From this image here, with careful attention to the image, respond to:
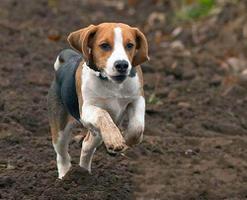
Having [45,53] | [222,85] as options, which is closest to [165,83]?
[222,85]

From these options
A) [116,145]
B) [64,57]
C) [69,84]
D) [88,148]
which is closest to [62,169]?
[88,148]

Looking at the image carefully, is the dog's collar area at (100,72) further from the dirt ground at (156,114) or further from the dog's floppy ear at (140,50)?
the dirt ground at (156,114)

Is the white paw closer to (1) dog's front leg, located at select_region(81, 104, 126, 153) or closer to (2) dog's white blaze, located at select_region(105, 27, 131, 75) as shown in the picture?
(1) dog's front leg, located at select_region(81, 104, 126, 153)

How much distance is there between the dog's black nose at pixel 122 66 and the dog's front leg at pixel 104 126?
1.32 feet

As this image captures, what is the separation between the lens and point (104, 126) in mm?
6105

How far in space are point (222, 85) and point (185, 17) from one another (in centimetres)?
435

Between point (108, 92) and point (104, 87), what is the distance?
5 cm

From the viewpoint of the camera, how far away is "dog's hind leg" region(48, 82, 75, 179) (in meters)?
6.91

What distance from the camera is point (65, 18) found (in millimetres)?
14031

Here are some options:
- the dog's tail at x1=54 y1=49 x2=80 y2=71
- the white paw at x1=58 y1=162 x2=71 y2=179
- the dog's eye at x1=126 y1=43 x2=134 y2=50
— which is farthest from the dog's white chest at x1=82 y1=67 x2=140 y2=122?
the white paw at x1=58 y1=162 x2=71 y2=179

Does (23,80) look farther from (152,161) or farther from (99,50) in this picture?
(99,50)

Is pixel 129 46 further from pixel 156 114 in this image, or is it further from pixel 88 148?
pixel 156 114

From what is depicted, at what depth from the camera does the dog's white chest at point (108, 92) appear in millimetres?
6340

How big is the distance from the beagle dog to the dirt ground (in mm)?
483
